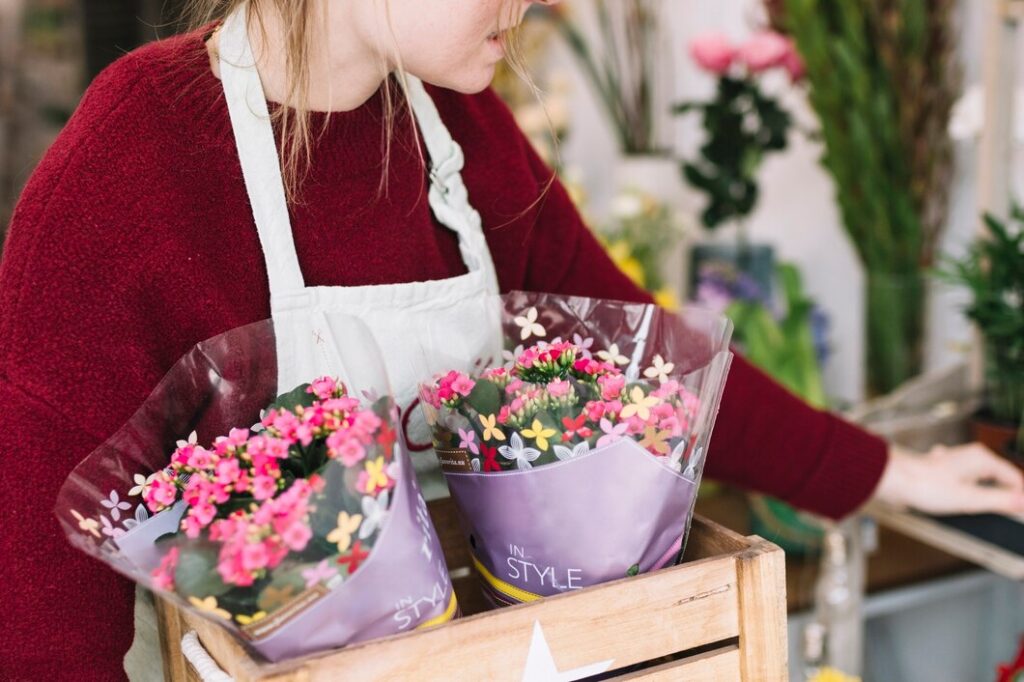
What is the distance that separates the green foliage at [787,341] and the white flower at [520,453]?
4.26 ft

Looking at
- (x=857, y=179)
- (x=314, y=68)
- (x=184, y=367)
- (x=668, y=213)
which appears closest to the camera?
(x=184, y=367)

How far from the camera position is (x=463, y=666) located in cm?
63

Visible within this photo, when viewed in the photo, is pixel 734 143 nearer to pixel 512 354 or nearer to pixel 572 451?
pixel 512 354

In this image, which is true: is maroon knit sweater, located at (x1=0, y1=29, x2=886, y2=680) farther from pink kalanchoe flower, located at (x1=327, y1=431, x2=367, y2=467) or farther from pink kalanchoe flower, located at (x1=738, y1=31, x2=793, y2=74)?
pink kalanchoe flower, located at (x1=738, y1=31, x2=793, y2=74)

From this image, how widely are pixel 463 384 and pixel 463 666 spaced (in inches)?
8.1

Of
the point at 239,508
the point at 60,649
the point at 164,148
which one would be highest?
the point at 164,148

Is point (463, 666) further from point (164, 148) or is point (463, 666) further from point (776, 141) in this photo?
point (776, 141)

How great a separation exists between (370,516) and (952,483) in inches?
35.6

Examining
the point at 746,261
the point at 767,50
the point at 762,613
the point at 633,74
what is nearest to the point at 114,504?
the point at 762,613

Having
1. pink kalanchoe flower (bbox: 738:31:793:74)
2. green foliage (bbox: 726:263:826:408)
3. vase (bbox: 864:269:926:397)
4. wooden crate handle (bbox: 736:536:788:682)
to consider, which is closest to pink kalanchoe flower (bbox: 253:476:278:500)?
wooden crate handle (bbox: 736:536:788:682)

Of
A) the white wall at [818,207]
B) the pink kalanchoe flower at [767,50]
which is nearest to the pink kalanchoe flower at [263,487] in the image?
the white wall at [818,207]

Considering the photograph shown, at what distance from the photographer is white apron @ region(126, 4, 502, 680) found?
0.83 meters

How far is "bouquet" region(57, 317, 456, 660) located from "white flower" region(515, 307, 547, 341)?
172mm

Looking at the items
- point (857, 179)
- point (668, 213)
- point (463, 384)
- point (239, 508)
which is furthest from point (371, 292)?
point (668, 213)
